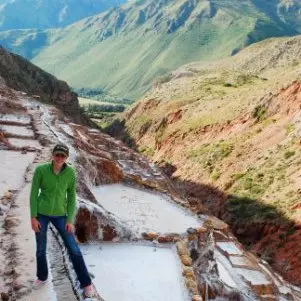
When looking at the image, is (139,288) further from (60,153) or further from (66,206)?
(60,153)

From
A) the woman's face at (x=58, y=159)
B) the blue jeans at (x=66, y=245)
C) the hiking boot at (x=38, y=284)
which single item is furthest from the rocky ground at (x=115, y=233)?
the woman's face at (x=58, y=159)

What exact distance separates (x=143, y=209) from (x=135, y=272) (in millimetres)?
4895

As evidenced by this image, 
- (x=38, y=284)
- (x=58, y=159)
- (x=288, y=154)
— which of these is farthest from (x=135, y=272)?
(x=288, y=154)

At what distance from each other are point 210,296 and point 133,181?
6.09 meters

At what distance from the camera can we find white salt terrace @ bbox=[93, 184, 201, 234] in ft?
49.3

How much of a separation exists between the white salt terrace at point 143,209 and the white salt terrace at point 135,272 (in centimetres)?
114

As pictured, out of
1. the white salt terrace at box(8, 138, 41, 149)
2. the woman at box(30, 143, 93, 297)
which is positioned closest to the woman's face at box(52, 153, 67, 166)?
the woman at box(30, 143, 93, 297)

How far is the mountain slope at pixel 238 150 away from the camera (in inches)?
1246

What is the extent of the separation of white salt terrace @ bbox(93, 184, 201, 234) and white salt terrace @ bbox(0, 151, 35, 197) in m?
2.47

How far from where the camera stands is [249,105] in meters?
52.0

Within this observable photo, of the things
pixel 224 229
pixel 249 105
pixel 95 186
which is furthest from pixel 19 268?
pixel 249 105

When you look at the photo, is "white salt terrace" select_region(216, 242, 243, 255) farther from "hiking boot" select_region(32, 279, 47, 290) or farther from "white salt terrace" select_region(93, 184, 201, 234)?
"hiking boot" select_region(32, 279, 47, 290)

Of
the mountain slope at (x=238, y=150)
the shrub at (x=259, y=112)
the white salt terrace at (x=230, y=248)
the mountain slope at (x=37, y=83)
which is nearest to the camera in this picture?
the white salt terrace at (x=230, y=248)

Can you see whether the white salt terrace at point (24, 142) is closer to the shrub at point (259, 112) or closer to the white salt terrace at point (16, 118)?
the white salt terrace at point (16, 118)
